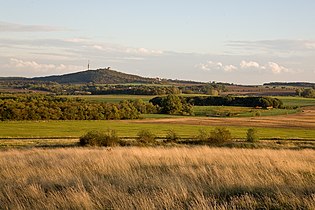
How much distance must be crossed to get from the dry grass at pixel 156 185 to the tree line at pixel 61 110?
82.0m

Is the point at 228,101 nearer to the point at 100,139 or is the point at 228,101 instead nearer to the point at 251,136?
the point at 251,136

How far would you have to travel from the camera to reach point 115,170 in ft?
41.1

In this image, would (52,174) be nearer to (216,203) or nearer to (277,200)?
(216,203)

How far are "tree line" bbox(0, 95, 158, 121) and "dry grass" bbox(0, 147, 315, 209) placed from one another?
82041 millimetres

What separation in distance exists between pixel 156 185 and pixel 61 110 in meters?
91.4

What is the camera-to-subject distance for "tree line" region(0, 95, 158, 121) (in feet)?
305

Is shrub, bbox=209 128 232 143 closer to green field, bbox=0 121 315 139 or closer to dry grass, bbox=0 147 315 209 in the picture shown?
green field, bbox=0 121 315 139

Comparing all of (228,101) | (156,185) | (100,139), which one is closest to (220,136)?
(100,139)

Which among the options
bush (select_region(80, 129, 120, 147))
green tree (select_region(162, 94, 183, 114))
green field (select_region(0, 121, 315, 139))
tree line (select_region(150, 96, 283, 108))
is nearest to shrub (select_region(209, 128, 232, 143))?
bush (select_region(80, 129, 120, 147))

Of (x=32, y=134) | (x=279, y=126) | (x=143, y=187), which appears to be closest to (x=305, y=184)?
(x=143, y=187)

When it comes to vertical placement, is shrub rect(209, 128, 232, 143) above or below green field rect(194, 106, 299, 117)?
above

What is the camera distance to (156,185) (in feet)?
33.2

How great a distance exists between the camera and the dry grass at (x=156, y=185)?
27.7 ft

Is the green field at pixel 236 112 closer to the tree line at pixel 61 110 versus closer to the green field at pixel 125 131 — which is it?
the tree line at pixel 61 110
